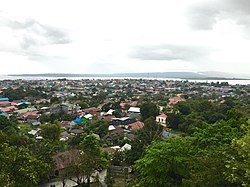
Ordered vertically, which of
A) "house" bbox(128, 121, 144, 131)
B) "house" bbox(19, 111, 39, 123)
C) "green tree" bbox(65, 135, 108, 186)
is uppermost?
"green tree" bbox(65, 135, 108, 186)

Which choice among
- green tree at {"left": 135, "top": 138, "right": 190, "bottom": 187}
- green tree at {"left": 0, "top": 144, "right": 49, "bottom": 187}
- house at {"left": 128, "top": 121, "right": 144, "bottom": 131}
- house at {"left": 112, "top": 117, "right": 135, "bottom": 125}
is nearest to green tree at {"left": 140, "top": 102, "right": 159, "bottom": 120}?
house at {"left": 112, "top": 117, "right": 135, "bottom": 125}

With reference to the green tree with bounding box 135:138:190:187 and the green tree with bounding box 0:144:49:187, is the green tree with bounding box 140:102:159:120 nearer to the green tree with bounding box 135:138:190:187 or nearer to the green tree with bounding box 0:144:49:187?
the green tree with bounding box 135:138:190:187

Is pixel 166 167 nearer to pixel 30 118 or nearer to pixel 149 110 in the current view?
pixel 149 110

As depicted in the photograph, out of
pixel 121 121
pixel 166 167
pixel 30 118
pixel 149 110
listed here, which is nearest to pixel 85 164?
pixel 166 167

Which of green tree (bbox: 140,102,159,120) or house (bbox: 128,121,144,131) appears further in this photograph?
green tree (bbox: 140,102,159,120)

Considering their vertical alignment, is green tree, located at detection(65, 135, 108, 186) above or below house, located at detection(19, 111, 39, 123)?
above

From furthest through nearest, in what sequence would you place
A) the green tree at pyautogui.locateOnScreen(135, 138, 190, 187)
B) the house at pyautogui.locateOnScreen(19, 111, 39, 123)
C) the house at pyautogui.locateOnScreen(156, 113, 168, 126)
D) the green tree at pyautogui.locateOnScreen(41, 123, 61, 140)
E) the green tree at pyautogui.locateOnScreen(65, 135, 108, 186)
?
the house at pyautogui.locateOnScreen(19, 111, 39, 123), the house at pyautogui.locateOnScreen(156, 113, 168, 126), the green tree at pyautogui.locateOnScreen(41, 123, 61, 140), the green tree at pyautogui.locateOnScreen(65, 135, 108, 186), the green tree at pyautogui.locateOnScreen(135, 138, 190, 187)

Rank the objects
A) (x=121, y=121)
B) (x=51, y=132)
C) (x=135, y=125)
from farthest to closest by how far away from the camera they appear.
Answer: (x=121, y=121), (x=135, y=125), (x=51, y=132)

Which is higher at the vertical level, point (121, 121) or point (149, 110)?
point (149, 110)

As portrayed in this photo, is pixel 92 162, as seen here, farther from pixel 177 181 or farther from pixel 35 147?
pixel 177 181

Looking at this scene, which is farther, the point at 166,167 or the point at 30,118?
the point at 30,118

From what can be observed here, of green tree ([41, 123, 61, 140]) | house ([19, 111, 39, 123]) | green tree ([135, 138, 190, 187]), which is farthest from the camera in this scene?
house ([19, 111, 39, 123])

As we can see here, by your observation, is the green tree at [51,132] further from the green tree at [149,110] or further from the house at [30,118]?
the green tree at [149,110]
